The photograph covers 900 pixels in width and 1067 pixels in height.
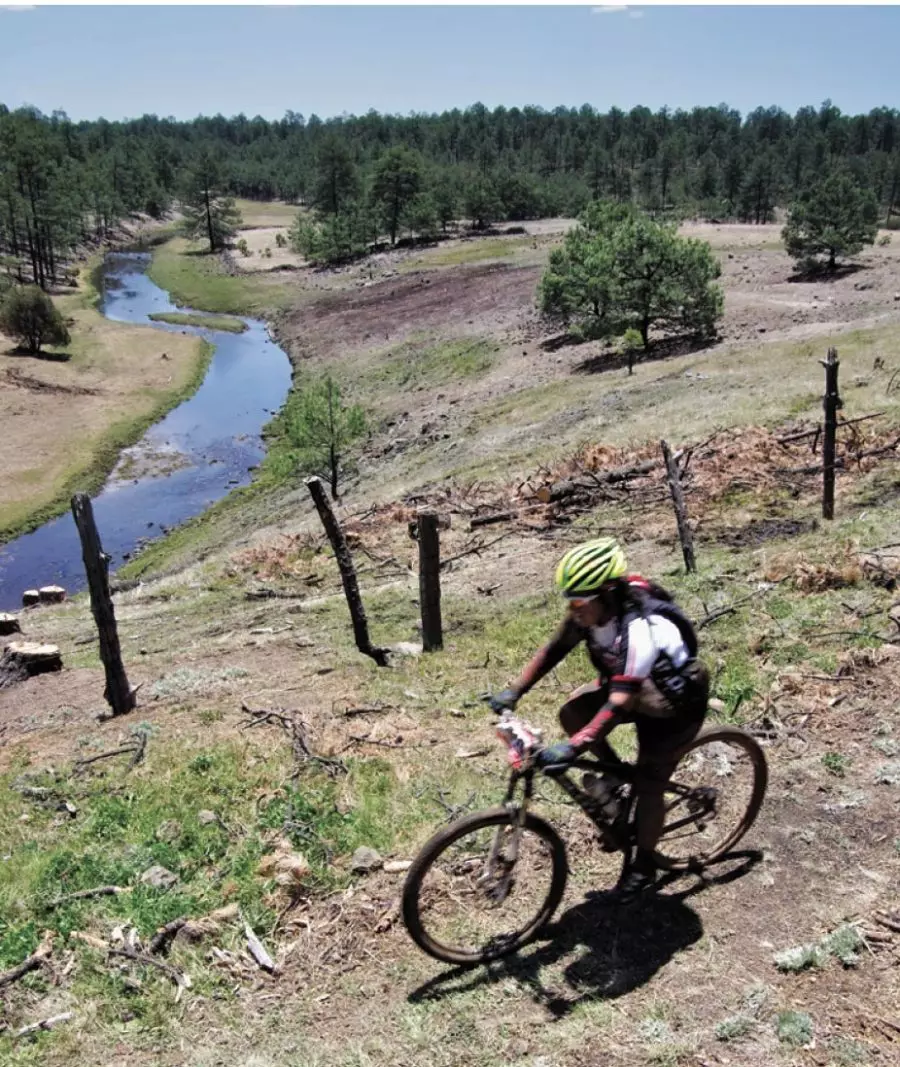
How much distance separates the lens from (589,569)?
218 inches

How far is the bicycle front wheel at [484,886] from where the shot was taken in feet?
19.0

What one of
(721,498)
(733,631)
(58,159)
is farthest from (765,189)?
(733,631)

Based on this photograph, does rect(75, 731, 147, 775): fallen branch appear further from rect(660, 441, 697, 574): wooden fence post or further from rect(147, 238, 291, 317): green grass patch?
rect(147, 238, 291, 317): green grass patch

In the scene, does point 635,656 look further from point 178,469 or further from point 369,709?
point 178,469

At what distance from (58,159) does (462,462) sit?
396 feet

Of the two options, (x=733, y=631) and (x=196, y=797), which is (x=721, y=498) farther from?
(x=196, y=797)

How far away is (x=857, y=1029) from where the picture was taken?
523 cm

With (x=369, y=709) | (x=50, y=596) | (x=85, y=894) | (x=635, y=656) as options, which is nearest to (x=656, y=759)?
(x=635, y=656)

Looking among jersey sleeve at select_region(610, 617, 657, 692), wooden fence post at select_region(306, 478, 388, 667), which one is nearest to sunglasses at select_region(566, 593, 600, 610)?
jersey sleeve at select_region(610, 617, 657, 692)

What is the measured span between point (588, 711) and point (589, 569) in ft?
4.13

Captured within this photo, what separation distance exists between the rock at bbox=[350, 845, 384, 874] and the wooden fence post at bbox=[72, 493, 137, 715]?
6.21 metres

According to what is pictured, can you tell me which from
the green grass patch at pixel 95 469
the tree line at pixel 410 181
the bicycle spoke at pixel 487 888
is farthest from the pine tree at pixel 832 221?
the bicycle spoke at pixel 487 888

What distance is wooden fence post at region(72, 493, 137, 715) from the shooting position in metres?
12.2

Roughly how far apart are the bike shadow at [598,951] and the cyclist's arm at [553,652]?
1.88 metres
